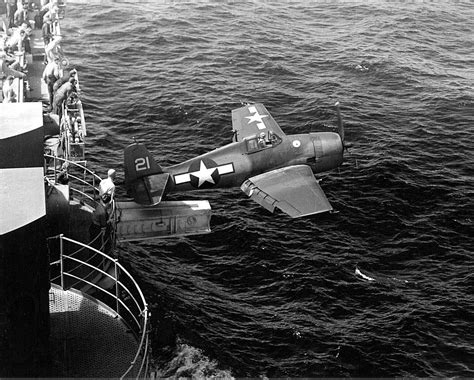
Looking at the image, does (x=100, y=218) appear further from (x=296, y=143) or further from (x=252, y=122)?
(x=252, y=122)

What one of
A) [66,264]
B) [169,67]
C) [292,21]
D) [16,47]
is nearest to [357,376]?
[66,264]

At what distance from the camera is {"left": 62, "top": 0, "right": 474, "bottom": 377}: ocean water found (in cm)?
2495

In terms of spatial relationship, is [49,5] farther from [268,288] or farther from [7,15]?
[268,288]

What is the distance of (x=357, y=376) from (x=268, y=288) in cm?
604

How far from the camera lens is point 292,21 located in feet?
227

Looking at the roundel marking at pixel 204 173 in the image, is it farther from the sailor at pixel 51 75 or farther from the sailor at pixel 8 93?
the sailor at pixel 8 93

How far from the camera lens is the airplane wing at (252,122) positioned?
34125 mm

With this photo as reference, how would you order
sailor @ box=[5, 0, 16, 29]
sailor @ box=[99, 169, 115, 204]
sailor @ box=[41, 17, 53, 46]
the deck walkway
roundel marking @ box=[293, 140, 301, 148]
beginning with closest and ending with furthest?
the deck walkway < sailor @ box=[99, 169, 115, 204] < roundel marking @ box=[293, 140, 301, 148] < sailor @ box=[41, 17, 53, 46] < sailor @ box=[5, 0, 16, 29]

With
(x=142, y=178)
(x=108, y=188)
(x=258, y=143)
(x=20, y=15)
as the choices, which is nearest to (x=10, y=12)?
(x=20, y=15)

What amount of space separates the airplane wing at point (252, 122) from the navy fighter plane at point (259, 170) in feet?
2.62

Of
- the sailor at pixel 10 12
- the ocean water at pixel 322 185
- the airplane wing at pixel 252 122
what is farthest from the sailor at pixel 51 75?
the sailor at pixel 10 12

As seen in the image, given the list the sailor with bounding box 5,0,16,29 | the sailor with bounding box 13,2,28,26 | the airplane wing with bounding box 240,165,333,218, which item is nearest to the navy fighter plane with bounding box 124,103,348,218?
the airplane wing with bounding box 240,165,333,218

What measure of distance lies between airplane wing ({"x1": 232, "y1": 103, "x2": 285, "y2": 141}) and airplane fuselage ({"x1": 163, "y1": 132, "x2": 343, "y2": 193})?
8.50ft

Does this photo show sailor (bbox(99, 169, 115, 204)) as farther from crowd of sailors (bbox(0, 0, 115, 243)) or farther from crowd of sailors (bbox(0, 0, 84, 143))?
crowd of sailors (bbox(0, 0, 84, 143))
